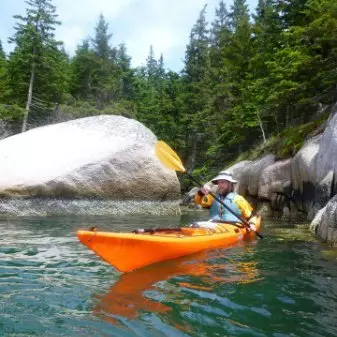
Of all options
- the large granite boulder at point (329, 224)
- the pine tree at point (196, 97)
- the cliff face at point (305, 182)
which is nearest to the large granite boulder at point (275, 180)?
the cliff face at point (305, 182)

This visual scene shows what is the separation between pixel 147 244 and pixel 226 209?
2921 millimetres

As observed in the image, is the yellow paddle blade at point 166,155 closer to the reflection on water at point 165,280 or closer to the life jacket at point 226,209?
the life jacket at point 226,209

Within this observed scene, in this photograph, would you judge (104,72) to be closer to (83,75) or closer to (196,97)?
(83,75)

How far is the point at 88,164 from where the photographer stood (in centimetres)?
1318

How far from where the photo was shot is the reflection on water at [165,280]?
409 centimetres

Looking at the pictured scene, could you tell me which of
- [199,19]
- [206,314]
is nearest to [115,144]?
[206,314]

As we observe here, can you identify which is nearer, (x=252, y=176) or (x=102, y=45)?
(x=252, y=176)

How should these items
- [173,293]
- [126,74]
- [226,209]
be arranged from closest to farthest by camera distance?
[173,293], [226,209], [126,74]

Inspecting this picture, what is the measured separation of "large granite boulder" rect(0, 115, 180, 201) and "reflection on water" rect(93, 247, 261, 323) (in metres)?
7.01

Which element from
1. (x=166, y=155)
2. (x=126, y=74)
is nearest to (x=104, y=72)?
(x=126, y=74)

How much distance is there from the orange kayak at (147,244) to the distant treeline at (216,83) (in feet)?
26.5

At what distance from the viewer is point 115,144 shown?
14039 millimetres

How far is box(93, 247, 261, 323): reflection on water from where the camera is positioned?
4.09 metres

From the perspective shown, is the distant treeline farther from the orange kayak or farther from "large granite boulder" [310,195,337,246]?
the orange kayak
